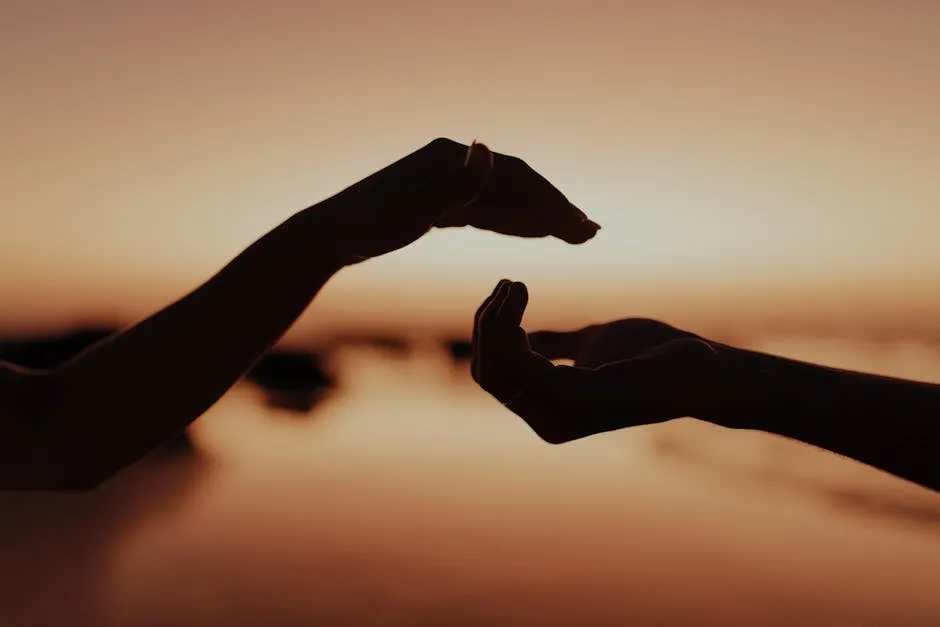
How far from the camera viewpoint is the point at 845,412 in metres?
1.39

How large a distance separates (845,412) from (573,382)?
557 millimetres

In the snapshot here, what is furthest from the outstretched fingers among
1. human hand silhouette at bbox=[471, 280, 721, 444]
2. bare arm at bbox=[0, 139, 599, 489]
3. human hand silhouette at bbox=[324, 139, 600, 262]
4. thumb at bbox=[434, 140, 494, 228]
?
bare arm at bbox=[0, 139, 599, 489]

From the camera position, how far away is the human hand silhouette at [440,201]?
932 mm

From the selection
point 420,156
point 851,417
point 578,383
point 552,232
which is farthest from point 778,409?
point 420,156

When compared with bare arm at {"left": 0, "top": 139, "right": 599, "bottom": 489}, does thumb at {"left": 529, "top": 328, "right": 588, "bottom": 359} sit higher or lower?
higher

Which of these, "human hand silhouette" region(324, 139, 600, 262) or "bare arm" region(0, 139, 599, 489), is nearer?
"bare arm" region(0, 139, 599, 489)

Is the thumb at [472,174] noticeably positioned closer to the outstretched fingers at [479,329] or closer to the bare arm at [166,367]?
the bare arm at [166,367]

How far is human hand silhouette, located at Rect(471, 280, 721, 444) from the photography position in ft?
4.28

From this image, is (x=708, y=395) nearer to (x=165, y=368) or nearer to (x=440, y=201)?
(x=440, y=201)

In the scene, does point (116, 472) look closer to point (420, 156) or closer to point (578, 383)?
point (420, 156)

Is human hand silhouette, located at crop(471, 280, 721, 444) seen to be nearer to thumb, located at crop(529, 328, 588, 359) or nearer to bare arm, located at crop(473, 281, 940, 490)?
bare arm, located at crop(473, 281, 940, 490)

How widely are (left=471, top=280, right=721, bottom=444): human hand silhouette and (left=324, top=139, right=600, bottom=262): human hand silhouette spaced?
0.15 meters

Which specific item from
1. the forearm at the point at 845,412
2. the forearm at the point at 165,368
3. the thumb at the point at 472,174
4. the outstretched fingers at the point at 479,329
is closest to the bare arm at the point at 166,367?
the forearm at the point at 165,368

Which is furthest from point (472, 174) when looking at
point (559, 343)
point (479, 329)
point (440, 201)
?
point (559, 343)
